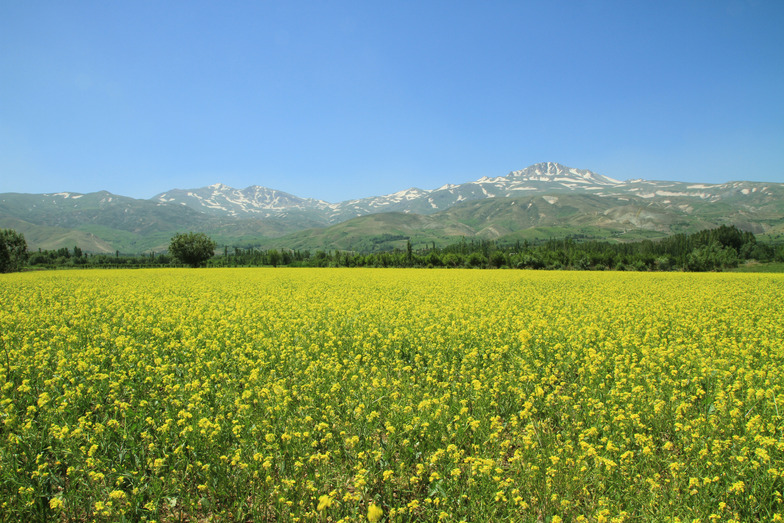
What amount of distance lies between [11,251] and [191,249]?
105 feet

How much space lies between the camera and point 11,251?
236ft

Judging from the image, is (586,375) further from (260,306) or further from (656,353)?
(260,306)

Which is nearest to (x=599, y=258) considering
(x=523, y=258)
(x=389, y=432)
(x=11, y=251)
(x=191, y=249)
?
(x=523, y=258)

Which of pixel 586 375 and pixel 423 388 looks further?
pixel 586 375

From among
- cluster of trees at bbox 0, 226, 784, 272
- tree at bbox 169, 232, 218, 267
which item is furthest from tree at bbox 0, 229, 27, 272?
tree at bbox 169, 232, 218, 267

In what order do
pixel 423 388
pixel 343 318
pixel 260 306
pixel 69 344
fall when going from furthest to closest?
pixel 260 306
pixel 343 318
pixel 69 344
pixel 423 388

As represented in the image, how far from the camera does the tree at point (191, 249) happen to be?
3666 inches

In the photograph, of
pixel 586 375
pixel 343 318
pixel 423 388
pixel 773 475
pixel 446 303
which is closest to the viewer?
pixel 773 475

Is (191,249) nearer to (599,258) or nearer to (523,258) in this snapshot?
(523,258)

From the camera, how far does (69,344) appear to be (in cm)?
1005

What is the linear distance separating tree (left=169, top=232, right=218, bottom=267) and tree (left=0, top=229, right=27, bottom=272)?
2721 cm

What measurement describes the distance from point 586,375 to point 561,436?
9.87 ft

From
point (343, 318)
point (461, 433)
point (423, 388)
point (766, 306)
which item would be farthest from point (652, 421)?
point (766, 306)

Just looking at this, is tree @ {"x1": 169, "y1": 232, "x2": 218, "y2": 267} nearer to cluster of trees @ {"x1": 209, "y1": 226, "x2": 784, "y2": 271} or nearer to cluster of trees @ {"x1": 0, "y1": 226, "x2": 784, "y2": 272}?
cluster of trees @ {"x1": 0, "y1": 226, "x2": 784, "y2": 272}
